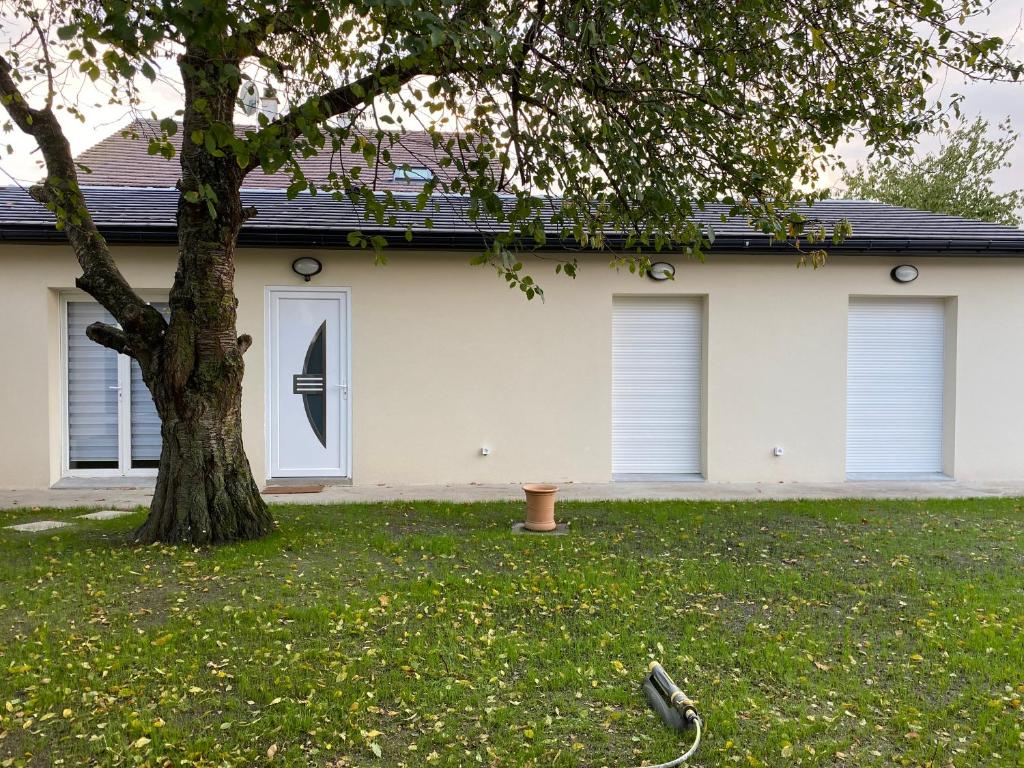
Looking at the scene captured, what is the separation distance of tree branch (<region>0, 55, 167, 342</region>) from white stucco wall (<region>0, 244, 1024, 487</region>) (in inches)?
109

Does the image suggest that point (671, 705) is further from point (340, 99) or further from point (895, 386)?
point (895, 386)

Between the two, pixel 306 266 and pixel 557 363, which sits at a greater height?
pixel 306 266

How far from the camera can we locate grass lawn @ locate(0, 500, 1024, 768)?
2887 millimetres

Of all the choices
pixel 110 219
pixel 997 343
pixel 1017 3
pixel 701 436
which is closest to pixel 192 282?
pixel 110 219

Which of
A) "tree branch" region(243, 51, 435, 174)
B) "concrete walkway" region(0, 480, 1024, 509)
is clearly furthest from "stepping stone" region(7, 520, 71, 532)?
"tree branch" region(243, 51, 435, 174)

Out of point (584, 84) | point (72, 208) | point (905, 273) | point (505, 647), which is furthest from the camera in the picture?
point (905, 273)

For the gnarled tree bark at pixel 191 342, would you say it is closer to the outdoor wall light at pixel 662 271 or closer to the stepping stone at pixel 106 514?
the stepping stone at pixel 106 514

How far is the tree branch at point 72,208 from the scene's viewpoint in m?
5.26

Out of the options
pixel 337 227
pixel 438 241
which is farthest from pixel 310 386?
pixel 438 241

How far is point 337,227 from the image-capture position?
8.27m

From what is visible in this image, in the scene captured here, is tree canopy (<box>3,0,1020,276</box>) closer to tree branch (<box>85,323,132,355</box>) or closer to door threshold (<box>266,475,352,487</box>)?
tree branch (<box>85,323,132,355</box>)

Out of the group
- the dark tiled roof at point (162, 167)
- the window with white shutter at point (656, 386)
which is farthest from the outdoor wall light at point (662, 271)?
the dark tiled roof at point (162, 167)

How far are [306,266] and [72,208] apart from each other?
3.21 metres

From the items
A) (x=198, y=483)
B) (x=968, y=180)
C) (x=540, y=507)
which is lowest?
(x=540, y=507)
